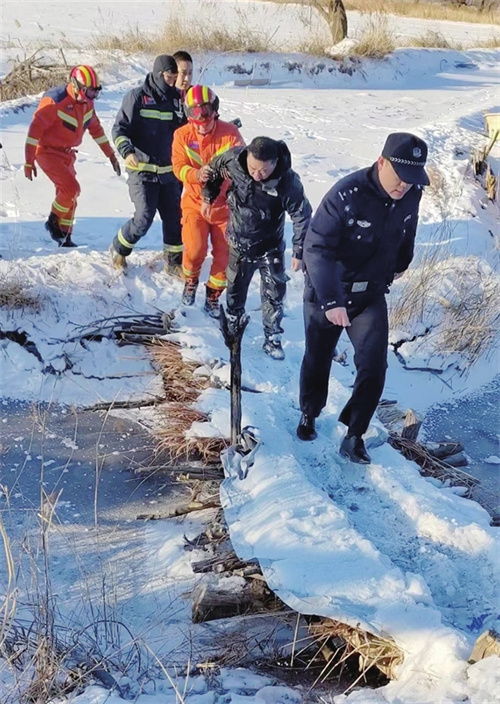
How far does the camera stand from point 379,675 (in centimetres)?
319

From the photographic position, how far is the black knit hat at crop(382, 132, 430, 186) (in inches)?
146

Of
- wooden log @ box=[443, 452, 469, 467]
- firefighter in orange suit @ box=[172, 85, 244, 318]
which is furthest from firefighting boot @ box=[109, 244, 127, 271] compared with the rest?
wooden log @ box=[443, 452, 469, 467]

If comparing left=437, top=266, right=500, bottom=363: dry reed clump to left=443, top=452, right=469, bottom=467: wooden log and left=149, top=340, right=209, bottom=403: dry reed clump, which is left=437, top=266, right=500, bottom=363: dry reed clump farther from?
left=149, top=340, right=209, bottom=403: dry reed clump

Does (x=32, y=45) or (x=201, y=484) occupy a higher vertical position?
(x=32, y=45)

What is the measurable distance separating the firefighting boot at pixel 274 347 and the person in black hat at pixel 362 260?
1.27 m

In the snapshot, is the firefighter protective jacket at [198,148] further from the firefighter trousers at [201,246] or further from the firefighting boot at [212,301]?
the firefighting boot at [212,301]

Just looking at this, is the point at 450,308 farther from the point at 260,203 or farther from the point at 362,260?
the point at 362,260

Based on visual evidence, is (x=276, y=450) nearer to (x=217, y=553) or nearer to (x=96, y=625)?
(x=217, y=553)

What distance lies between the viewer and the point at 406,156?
146 inches

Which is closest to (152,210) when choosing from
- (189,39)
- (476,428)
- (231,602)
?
(476,428)

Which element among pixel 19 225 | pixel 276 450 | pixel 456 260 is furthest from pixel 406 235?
pixel 19 225

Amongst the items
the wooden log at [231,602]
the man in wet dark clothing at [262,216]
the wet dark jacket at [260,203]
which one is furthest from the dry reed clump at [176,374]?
the wooden log at [231,602]

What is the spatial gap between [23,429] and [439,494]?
2624 mm

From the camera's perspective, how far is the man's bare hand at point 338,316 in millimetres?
3871
